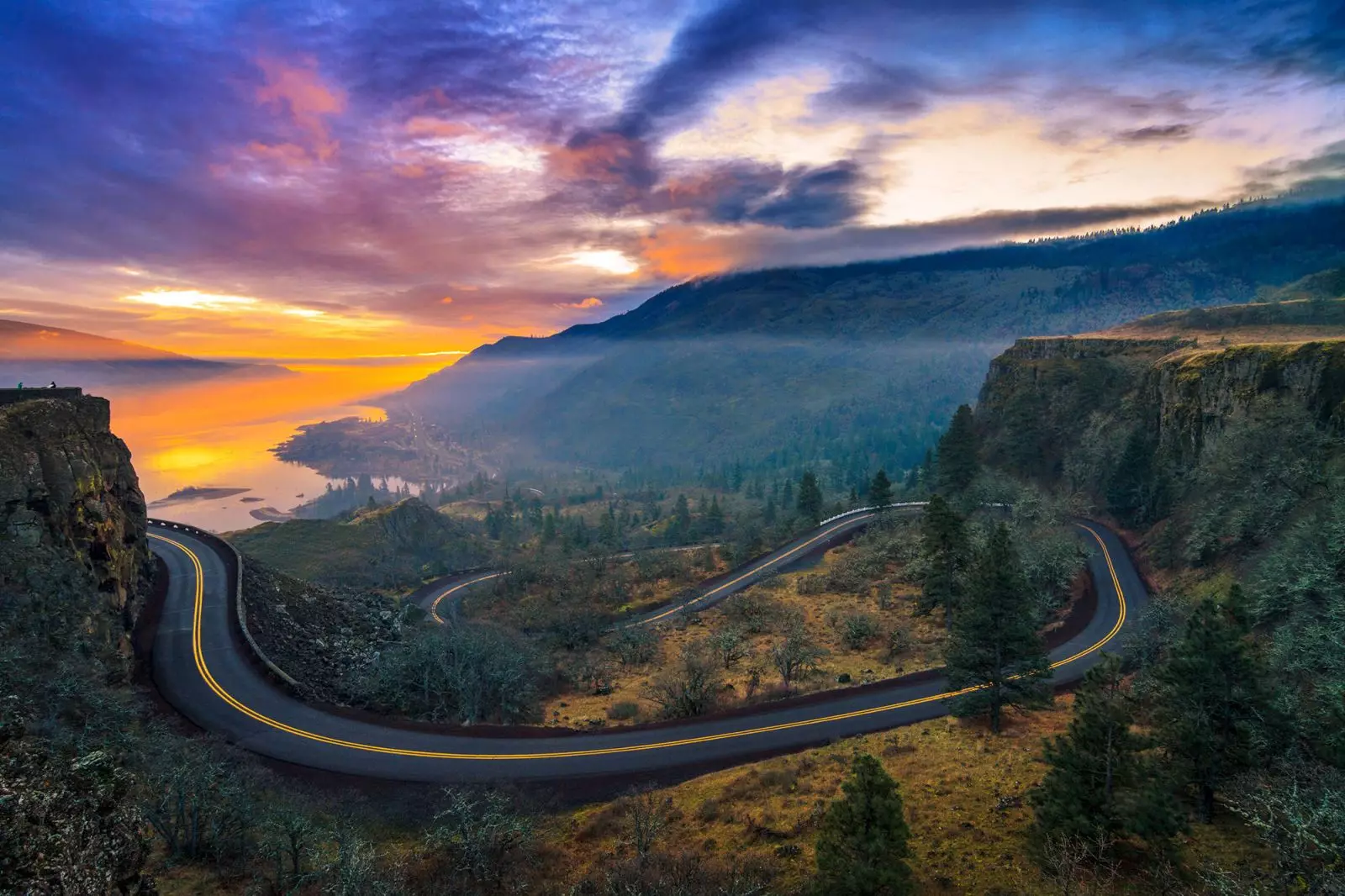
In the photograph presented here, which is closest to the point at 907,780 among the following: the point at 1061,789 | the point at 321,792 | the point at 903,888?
the point at 1061,789

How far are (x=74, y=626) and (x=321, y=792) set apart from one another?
645 inches

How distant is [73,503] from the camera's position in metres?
33.7

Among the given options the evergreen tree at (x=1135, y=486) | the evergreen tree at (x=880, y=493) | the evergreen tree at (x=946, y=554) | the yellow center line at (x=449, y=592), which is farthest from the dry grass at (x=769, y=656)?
the evergreen tree at (x=1135, y=486)

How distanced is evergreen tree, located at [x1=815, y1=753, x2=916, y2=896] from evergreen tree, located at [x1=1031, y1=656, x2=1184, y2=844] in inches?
178

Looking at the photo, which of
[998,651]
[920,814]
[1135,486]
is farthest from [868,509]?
[920,814]

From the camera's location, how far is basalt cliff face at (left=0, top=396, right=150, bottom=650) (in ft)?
98.7

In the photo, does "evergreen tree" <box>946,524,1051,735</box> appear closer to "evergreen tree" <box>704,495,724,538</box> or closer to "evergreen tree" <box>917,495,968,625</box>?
"evergreen tree" <box>917,495,968,625</box>

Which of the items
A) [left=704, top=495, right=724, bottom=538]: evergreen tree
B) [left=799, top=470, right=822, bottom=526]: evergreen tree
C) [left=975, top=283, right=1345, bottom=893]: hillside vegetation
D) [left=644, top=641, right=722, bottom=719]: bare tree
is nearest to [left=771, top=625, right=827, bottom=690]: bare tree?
[left=644, top=641, right=722, bottom=719]: bare tree

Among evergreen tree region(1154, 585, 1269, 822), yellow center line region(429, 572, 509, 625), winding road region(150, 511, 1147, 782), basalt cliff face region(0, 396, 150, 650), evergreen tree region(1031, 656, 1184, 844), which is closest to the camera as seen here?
evergreen tree region(1031, 656, 1184, 844)

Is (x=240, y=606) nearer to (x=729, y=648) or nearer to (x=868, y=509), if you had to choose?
(x=729, y=648)

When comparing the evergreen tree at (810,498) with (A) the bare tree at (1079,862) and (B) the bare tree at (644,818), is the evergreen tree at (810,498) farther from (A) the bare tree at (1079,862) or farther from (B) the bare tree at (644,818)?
(A) the bare tree at (1079,862)

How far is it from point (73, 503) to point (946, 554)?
55.7m

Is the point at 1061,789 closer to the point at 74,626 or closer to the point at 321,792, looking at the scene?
the point at 321,792

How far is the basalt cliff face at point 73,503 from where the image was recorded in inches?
1184
